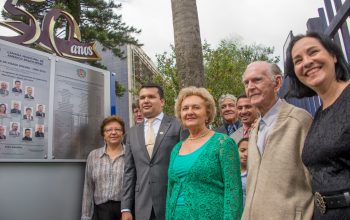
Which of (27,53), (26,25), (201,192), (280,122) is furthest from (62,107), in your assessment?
(280,122)

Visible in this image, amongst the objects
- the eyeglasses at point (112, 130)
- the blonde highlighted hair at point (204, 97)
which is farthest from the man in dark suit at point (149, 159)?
the blonde highlighted hair at point (204, 97)

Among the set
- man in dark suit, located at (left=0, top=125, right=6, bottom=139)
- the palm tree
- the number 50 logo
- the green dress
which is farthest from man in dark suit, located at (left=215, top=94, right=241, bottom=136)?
man in dark suit, located at (left=0, top=125, right=6, bottom=139)

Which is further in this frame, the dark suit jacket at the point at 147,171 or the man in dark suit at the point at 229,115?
the man in dark suit at the point at 229,115

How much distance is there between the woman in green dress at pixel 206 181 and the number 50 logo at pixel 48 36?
7.32 feet

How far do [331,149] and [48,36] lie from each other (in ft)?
11.3

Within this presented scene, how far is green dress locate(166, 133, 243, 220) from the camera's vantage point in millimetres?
2459

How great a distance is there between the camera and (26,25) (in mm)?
4051

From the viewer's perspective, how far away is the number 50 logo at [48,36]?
156 inches

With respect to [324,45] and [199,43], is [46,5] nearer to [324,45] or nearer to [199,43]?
[199,43]

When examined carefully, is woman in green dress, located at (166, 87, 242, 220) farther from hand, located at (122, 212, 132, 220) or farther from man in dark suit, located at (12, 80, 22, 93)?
man in dark suit, located at (12, 80, 22, 93)

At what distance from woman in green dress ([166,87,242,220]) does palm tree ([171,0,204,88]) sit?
3.02 meters

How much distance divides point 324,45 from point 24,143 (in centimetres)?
287

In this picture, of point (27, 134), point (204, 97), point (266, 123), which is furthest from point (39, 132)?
point (266, 123)

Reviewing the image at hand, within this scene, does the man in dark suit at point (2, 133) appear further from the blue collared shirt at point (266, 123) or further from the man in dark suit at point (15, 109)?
the blue collared shirt at point (266, 123)
